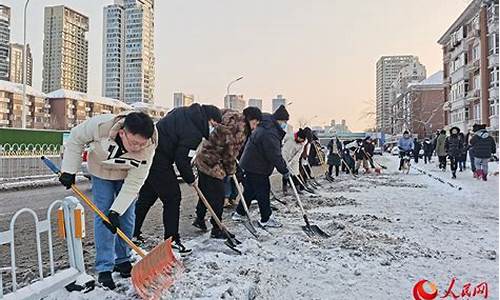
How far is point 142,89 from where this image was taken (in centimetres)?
5503

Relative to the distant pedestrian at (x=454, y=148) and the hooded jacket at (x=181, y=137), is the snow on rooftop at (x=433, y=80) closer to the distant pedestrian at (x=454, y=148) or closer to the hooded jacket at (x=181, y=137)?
the distant pedestrian at (x=454, y=148)

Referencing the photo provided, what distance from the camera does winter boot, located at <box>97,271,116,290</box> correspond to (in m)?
3.62

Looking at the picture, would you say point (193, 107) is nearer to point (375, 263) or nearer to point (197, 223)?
point (197, 223)

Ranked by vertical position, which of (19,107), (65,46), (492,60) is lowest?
(19,107)

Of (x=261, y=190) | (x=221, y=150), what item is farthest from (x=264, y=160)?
(x=221, y=150)

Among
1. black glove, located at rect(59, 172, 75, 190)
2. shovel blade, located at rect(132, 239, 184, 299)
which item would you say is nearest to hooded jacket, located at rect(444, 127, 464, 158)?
shovel blade, located at rect(132, 239, 184, 299)

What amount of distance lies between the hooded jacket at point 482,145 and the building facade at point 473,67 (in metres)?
27.6

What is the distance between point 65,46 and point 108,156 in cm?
4527

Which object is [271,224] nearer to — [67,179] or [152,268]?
[152,268]

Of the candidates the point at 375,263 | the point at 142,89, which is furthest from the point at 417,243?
the point at 142,89

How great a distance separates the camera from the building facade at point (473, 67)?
39062 mm

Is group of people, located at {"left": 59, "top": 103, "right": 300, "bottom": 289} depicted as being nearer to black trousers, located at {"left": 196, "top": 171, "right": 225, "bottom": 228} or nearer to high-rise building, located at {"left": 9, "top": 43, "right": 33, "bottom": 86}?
black trousers, located at {"left": 196, "top": 171, "right": 225, "bottom": 228}

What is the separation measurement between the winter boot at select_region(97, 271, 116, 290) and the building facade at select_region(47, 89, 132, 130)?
56225 mm

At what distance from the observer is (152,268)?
3.71 metres
